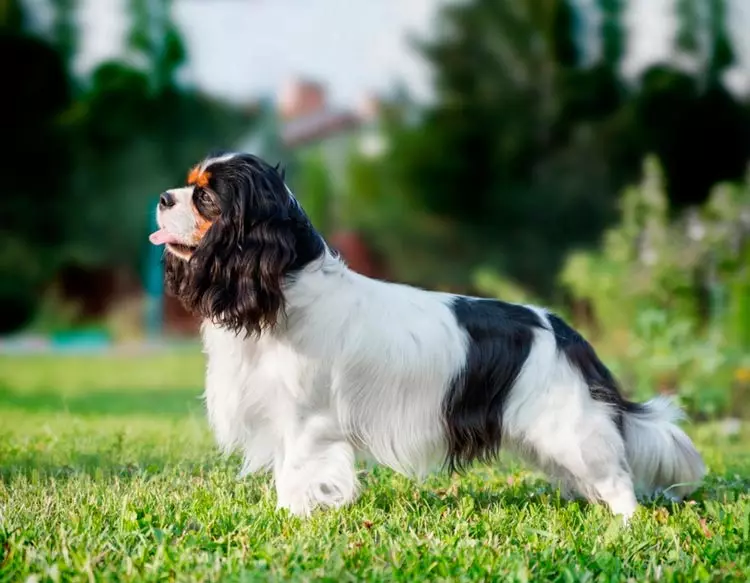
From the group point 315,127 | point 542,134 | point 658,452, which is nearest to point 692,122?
point 542,134

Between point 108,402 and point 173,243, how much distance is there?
616 cm

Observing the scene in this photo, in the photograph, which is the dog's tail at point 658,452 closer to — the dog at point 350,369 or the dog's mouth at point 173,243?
the dog at point 350,369

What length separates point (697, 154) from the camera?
16.9 meters

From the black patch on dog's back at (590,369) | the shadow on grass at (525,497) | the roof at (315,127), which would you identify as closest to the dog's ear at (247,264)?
the shadow on grass at (525,497)

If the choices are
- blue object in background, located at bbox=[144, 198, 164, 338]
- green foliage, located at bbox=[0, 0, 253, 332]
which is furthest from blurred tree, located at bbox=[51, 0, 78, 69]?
blue object in background, located at bbox=[144, 198, 164, 338]

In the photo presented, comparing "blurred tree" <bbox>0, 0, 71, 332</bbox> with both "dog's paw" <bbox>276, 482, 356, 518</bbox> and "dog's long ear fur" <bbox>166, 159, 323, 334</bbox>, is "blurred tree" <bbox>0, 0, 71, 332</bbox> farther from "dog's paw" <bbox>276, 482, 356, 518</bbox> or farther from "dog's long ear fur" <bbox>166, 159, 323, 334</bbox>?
"dog's paw" <bbox>276, 482, 356, 518</bbox>

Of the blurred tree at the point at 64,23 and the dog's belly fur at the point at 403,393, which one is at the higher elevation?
the blurred tree at the point at 64,23

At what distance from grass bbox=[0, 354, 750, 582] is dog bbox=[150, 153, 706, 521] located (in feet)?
0.73

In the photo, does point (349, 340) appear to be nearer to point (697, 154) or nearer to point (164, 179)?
point (697, 154)

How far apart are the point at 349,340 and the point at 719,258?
7.28 m

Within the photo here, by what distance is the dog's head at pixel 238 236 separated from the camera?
12.6 feet

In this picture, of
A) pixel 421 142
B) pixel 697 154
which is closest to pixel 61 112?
pixel 421 142

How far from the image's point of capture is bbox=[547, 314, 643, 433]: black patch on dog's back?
405cm

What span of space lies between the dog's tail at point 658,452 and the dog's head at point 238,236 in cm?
170
